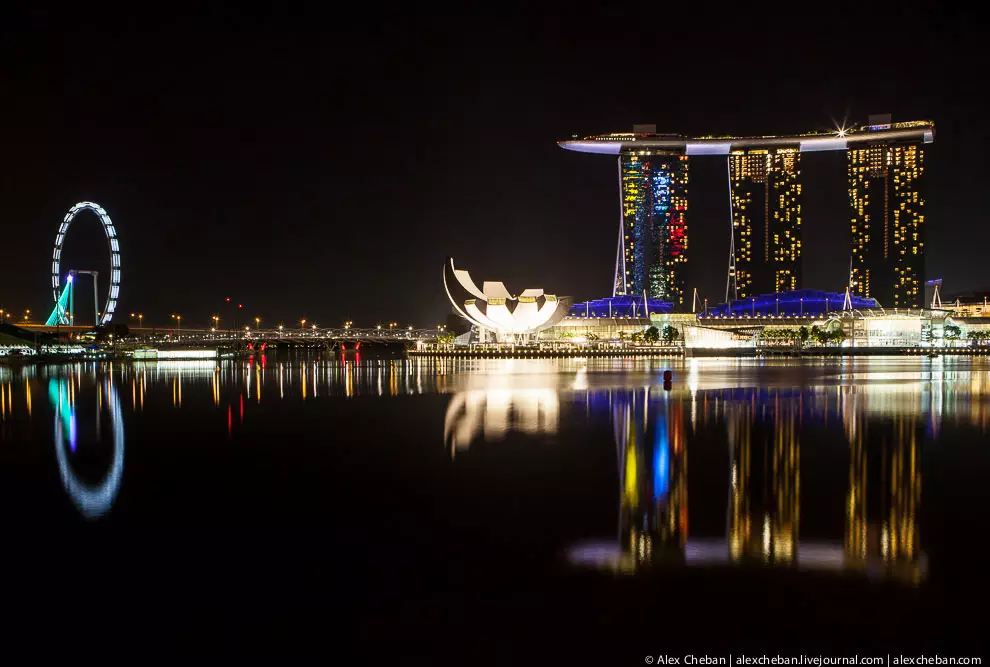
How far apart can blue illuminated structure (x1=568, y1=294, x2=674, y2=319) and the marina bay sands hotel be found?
50.7ft

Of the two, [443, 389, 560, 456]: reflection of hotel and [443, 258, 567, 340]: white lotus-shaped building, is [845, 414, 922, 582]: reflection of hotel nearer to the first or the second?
[443, 389, 560, 456]: reflection of hotel

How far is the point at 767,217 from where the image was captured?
113562mm

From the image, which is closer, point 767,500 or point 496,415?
point 767,500

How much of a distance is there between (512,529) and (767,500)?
279 centimetres

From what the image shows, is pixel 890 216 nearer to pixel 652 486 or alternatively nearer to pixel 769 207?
pixel 769 207

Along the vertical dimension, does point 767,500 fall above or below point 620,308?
below

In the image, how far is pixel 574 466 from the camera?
10.4 metres

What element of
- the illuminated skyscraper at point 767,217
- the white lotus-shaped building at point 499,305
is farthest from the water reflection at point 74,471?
the illuminated skyscraper at point 767,217

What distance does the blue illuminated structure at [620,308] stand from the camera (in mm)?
92000

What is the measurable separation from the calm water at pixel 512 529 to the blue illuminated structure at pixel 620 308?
76.6 meters

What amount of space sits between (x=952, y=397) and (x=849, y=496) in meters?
13.6

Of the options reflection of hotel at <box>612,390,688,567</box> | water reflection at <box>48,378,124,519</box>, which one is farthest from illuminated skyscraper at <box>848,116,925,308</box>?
water reflection at <box>48,378,124,519</box>

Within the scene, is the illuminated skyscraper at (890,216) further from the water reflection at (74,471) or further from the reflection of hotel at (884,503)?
the water reflection at (74,471)

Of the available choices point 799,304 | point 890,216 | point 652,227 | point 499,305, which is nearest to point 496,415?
point 499,305
